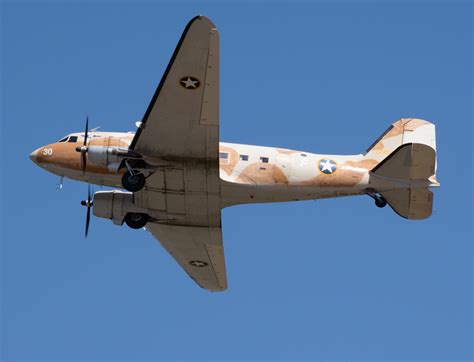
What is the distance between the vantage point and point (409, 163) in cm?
3788

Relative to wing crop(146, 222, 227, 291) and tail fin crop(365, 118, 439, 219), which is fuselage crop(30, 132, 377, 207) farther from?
wing crop(146, 222, 227, 291)

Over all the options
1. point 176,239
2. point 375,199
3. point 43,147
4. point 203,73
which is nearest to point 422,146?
point 375,199

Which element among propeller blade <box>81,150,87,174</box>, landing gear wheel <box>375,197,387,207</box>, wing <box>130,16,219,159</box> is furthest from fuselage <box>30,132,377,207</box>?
wing <box>130,16,219,159</box>

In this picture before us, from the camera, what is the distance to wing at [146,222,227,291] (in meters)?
41.8

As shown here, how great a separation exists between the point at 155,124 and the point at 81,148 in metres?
4.30

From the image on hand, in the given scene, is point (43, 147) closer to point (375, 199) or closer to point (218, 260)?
point (218, 260)

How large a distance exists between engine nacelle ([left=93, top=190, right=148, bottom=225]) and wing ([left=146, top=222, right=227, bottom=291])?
149 cm

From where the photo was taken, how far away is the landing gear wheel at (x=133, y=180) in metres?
37.9

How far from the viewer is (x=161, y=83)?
3541 cm

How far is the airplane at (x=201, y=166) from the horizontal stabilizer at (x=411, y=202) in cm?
4

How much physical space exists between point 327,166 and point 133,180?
774 centimetres

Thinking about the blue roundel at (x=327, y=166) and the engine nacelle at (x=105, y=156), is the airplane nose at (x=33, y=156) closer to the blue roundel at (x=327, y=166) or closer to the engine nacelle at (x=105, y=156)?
the engine nacelle at (x=105, y=156)

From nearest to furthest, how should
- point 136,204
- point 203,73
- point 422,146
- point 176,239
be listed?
1. point 203,73
2. point 422,146
3. point 136,204
4. point 176,239

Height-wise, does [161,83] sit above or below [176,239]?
above
